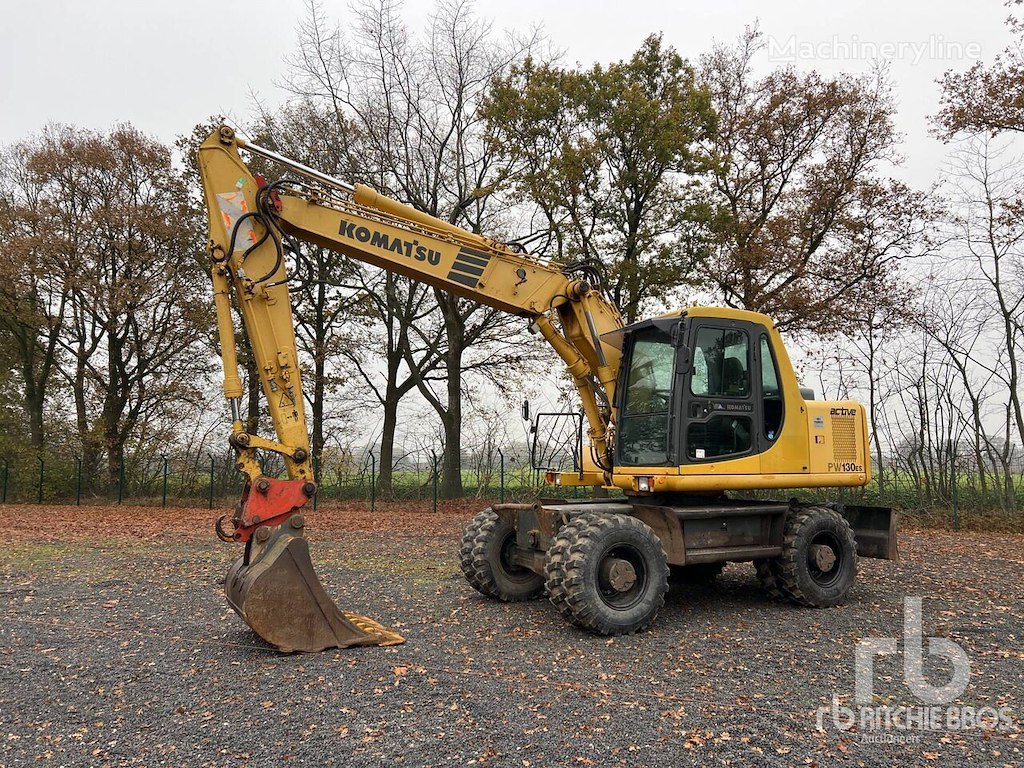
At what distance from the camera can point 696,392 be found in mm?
7062

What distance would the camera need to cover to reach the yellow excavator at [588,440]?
5863 mm

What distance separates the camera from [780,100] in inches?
719

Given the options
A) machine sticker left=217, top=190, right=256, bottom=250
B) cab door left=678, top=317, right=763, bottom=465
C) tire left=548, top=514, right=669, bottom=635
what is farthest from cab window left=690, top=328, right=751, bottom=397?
machine sticker left=217, top=190, right=256, bottom=250

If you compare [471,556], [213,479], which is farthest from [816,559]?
[213,479]

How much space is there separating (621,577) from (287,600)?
2.71 m

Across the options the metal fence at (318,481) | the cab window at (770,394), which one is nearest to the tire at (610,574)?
the cab window at (770,394)

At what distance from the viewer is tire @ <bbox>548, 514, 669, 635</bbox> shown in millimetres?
6148

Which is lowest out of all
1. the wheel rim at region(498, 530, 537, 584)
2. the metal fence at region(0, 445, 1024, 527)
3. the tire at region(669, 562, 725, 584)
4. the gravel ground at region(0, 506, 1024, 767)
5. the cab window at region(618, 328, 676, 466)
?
the gravel ground at region(0, 506, 1024, 767)

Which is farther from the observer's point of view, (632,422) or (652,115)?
(652,115)

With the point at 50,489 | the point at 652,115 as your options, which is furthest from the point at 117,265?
the point at 652,115

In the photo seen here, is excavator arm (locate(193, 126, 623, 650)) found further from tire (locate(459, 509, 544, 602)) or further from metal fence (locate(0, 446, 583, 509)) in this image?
metal fence (locate(0, 446, 583, 509))

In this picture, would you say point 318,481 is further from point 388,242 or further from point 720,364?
point 720,364

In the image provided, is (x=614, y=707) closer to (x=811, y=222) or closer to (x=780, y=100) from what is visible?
(x=811, y=222)

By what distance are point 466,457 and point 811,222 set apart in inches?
427
